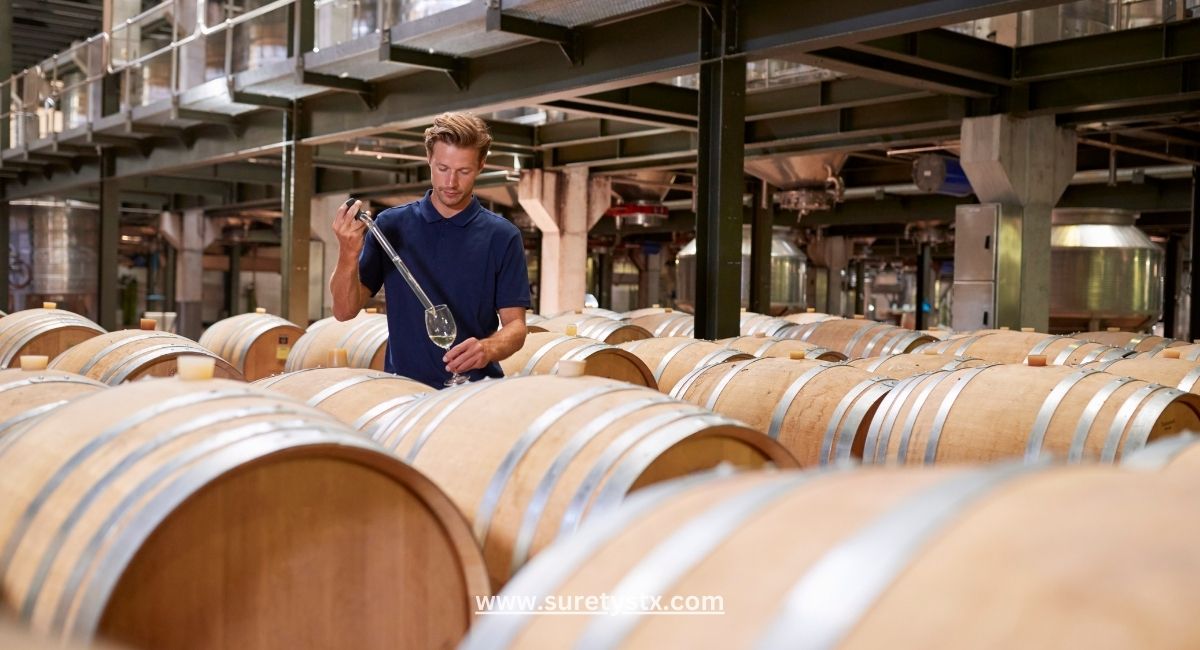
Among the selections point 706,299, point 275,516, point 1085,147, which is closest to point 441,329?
point 275,516

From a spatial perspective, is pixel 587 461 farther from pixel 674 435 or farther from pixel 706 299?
pixel 706 299

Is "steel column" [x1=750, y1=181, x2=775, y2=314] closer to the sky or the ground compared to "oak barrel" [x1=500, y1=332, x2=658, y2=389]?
closer to the sky

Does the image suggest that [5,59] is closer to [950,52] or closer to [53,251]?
[53,251]

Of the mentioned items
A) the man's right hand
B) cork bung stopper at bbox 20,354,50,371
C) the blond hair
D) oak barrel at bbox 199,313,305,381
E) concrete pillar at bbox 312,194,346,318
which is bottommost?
oak barrel at bbox 199,313,305,381

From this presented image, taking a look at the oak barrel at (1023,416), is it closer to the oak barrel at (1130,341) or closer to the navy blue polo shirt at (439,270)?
the navy blue polo shirt at (439,270)

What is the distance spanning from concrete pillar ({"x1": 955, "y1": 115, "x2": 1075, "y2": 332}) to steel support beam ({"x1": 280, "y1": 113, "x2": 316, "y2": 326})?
23.5ft

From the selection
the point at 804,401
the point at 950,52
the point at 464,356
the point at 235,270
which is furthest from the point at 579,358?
the point at 235,270

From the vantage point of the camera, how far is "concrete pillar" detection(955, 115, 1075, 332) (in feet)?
34.2

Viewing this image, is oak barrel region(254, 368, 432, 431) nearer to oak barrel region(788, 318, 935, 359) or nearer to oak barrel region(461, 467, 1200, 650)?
oak barrel region(461, 467, 1200, 650)

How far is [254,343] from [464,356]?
5.00 meters

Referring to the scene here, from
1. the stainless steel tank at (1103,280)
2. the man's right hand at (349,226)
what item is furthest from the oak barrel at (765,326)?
the man's right hand at (349,226)

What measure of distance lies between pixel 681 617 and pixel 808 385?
3.03 metres

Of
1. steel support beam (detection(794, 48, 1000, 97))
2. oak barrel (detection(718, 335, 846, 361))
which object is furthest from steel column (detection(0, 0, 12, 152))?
oak barrel (detection(718, 335, 846, 361))

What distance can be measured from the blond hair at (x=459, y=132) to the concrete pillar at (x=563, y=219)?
12410mm
